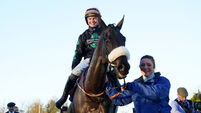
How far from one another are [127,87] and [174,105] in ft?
19.5

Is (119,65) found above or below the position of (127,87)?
above

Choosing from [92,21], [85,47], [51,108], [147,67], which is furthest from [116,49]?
[51,108]

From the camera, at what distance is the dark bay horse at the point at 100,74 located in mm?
5141

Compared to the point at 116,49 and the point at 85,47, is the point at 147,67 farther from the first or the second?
the point at 85,47

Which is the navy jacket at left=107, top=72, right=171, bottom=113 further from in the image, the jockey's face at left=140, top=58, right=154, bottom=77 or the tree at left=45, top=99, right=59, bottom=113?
the tree at left=45, top=99, right=59, bottom=113

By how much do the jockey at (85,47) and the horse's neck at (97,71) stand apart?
2.89 feet

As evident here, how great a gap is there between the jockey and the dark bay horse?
51cm

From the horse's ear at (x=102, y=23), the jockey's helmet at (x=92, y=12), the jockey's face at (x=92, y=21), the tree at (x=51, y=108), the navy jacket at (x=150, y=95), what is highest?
the jockey's helmet at (x=92, y=12)

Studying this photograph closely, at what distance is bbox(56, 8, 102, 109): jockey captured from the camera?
21.8ft

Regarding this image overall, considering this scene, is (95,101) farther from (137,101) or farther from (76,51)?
(76,51)

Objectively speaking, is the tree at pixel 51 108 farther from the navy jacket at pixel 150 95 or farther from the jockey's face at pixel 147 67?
the jockey's face at pixel 147 67

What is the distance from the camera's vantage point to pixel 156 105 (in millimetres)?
5121

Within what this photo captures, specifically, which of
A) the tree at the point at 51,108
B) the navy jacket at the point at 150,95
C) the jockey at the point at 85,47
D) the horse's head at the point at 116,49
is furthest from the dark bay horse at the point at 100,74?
the tree at the point at 51,108

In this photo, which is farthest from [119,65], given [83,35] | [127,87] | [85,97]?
[83,35]
